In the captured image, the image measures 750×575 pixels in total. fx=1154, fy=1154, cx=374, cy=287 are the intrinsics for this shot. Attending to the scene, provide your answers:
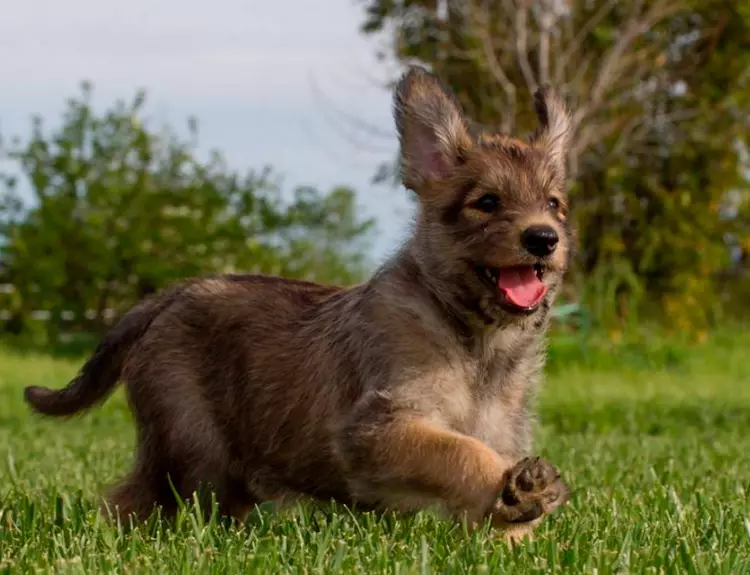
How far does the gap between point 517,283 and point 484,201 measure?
1.23ft

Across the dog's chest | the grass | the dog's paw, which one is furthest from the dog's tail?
the dog's paw

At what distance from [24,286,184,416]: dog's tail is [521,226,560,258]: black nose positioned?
1888 millimetres

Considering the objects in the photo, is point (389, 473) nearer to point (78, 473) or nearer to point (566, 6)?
point (78, 473)

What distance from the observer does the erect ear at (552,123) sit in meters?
5.17

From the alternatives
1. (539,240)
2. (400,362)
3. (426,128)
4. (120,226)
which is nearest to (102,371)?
(400,362)

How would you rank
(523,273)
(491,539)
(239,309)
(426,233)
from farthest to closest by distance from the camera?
(239,309), (426,233), (523,273), (491,539)

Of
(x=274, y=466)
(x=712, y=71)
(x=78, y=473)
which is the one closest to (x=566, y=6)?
(x=712, y=71)

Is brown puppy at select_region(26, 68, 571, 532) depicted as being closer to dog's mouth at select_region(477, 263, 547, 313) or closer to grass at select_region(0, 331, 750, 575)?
dog's mouth at select_region(477, 263, 547, 313)

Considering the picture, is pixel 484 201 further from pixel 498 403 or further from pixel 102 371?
pixel 102 371

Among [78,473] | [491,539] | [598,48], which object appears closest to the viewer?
[491,539]

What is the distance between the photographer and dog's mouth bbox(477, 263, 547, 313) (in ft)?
14.6

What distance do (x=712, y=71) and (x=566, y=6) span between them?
3.61m

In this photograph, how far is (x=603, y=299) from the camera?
20.6m

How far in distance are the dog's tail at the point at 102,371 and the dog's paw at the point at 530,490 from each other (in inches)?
83.8
